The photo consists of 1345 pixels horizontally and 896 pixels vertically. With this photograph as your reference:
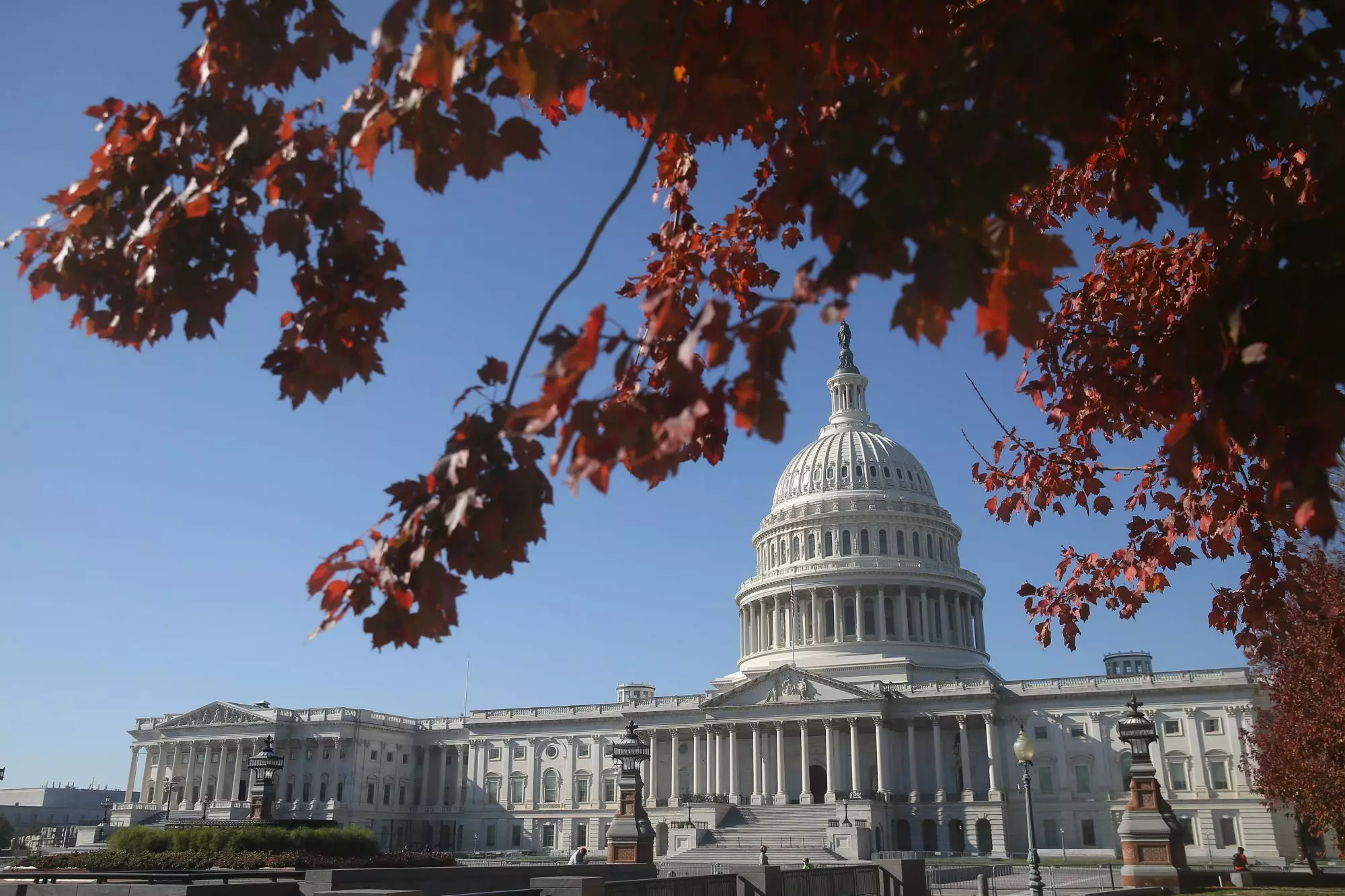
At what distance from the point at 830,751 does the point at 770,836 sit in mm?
12744

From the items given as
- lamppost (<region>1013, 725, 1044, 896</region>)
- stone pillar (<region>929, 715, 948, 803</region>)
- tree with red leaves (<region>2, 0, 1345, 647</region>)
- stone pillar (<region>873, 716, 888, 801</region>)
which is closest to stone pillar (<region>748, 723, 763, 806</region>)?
stone pillar (<region>873, 716, 888, 801</region>)

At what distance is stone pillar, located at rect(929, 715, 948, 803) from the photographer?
88.5 meters

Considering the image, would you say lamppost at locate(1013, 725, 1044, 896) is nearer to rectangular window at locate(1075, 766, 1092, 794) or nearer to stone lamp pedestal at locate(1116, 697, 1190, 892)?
stone lamp pedestal at locate(1116, 697, 1190, 892)

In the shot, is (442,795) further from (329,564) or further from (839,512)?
(329,564)

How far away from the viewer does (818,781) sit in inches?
3782

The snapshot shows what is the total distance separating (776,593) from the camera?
109 meters

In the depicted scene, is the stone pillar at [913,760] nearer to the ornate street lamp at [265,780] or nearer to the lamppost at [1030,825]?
the ornate street lamp at [265,780]

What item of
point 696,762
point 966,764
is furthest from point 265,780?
point 696,762

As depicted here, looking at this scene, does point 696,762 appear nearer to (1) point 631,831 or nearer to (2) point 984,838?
(2) point 984,838

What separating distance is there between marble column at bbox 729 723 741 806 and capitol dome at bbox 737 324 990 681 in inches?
379

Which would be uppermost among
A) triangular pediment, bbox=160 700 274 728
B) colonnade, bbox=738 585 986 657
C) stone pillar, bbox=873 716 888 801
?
colonnade, bbox=738 585 986 657

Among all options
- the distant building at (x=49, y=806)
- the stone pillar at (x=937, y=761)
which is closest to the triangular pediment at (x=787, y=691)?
the stone pillar at (x=937, y=761)

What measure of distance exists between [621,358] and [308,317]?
2662 mm

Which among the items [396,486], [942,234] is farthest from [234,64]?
[942,234]
